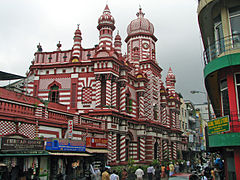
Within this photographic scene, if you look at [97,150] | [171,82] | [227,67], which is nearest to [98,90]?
[97,150]

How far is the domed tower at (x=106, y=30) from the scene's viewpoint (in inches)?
1212

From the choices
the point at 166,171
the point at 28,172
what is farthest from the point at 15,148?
the point at 166,171

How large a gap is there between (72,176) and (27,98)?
251 inches

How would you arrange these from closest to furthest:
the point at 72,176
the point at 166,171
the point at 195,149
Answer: the point at 72,176 < the point at 166,171 < the point at 195,149

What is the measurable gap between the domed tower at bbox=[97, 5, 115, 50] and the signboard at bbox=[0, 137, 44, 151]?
55.9 feet

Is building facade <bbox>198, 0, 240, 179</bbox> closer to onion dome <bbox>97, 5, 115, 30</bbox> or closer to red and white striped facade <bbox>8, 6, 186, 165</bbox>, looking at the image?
red and white striped facade <bbox>8, 6, 186, 165</bbox>

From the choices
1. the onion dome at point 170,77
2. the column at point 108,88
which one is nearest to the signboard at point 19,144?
the column at point 108,88

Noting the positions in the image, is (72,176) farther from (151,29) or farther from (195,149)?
(195,149)

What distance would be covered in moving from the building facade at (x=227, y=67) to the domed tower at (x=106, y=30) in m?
16.4

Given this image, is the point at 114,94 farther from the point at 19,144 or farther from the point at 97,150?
the point at 19,144

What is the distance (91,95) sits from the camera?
30562 millimetres

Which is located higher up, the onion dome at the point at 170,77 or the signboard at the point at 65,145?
the onion dome at the point at 170,77

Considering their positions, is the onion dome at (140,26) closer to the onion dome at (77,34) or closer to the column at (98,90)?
the onion dome at (77,34)

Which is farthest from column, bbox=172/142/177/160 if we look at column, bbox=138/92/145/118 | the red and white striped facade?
column, bbox=138/92/145/118
